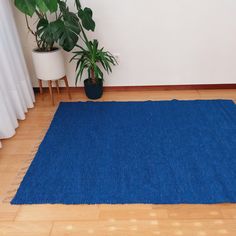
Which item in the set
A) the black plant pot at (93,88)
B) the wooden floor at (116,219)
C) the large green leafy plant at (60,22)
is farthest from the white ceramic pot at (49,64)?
the wooden floor at (116,219)

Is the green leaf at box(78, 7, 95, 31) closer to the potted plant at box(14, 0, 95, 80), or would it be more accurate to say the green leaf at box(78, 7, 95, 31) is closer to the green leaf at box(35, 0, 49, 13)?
the potted plant at box(14, 0, 95, 80)

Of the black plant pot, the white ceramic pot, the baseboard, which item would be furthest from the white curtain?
the black plant pot

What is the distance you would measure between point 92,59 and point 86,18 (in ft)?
1.37

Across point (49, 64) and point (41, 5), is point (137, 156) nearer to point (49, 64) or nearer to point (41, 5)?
point (49, 64)

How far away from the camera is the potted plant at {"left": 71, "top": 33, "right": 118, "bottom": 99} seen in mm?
2590

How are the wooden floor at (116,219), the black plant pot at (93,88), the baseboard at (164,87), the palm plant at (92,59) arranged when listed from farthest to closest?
the baseboard at (164,87), the black plant pot at (93,88), the palm plant at (92,59), the wooden floor at (116,219)

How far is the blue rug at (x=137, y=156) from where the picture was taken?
1617 millimetres

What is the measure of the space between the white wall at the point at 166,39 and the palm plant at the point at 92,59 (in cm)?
13

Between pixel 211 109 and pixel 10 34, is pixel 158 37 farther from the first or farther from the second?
pixel 10 34

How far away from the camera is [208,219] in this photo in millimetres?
1453

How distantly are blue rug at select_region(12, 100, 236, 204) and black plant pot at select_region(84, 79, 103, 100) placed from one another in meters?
0.23

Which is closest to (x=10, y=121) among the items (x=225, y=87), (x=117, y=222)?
(x=117, y=222)

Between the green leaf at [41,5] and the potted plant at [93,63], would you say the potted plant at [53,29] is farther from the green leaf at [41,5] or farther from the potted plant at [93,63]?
the potted plant at [93,63]

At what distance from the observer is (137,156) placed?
75.6 inches
